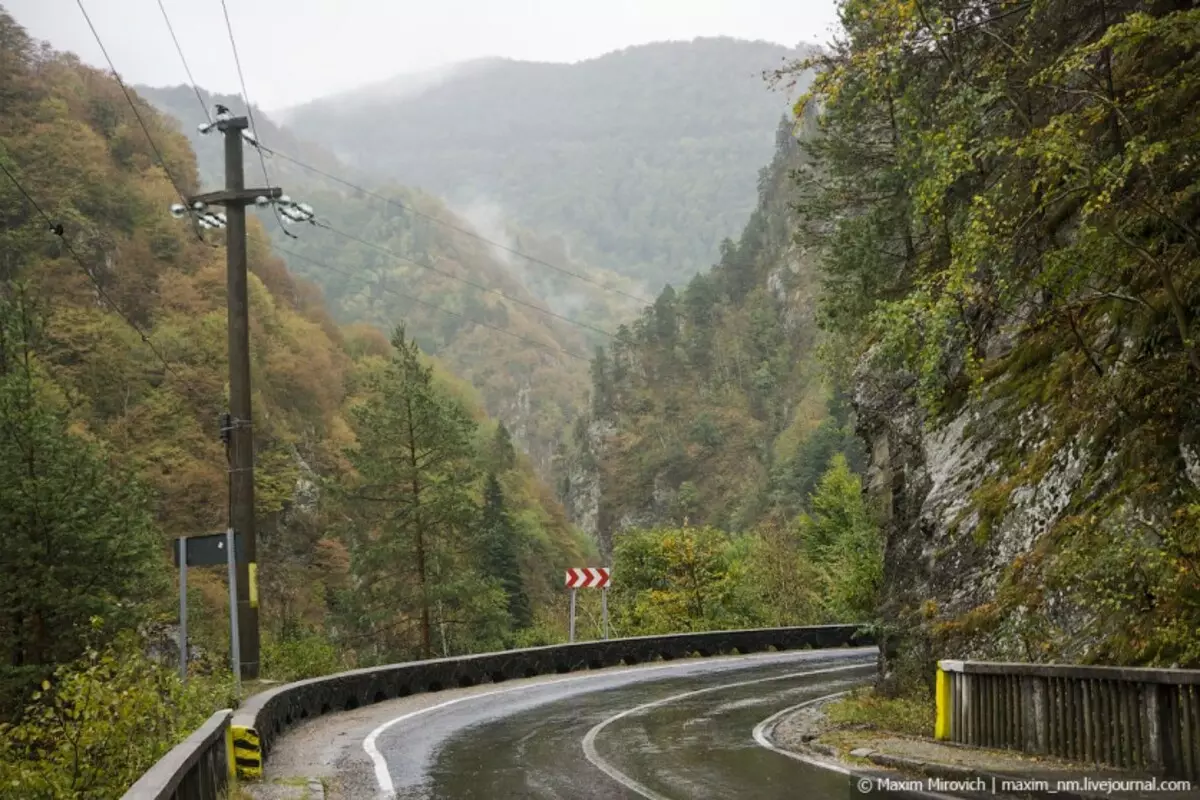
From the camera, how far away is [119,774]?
10.4m

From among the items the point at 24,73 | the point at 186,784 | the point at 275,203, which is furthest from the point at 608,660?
the point at 24,73

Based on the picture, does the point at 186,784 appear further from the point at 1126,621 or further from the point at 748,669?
the point at 748,669

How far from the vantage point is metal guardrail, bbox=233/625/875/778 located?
1348cm

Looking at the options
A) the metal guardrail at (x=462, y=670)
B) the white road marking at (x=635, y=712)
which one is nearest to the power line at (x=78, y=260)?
the metal guardrail at (x=462, y=670)

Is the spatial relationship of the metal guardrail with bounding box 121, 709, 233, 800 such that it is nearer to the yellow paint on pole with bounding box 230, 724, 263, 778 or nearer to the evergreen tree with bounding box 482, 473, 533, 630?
the yellow paint on pole with bounding box 230, 724, 263, 778

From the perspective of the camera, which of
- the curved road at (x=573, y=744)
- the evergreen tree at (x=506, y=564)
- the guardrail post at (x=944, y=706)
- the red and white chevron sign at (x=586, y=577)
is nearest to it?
the curved road at (x=573, y=744)

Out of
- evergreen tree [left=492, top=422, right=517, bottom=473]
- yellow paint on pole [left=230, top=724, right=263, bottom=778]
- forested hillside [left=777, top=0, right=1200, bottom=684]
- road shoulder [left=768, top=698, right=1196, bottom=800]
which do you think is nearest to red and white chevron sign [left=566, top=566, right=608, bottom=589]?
forested hillside [left=777, top=0, right=1200, bottom=684]

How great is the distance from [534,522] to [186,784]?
7893cm

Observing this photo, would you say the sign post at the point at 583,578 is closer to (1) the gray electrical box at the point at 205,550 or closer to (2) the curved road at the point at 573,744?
(2) the curved road at the point at 573,744

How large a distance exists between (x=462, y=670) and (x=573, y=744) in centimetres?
1111

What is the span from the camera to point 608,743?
13930 mm

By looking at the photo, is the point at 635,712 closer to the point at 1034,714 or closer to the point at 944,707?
the point at 944,707

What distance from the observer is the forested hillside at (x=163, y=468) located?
24.1m

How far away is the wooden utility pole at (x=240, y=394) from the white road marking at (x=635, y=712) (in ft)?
22.1
